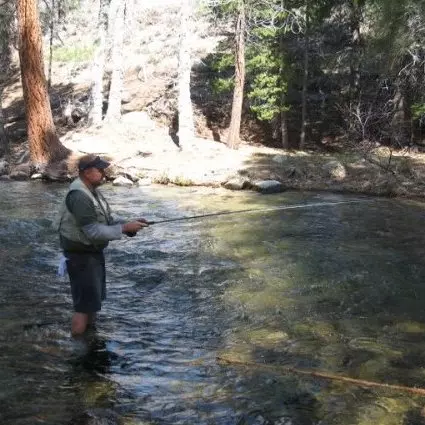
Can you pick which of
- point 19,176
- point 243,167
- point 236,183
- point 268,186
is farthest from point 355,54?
point 19,176

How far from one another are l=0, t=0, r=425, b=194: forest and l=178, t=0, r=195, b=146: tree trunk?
4 centimetres

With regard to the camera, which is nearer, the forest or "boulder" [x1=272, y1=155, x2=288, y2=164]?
the forest

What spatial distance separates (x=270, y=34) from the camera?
20.6 m

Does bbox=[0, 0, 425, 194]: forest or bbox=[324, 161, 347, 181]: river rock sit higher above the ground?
bbox=[0, 0, 425, 194]: forest

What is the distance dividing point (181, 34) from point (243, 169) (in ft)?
20.3

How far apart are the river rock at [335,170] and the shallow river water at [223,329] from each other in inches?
200

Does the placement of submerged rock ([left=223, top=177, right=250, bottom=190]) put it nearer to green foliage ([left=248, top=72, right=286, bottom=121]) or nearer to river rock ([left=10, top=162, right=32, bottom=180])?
river rock ([left=10, top=162, right=32, bottom=180])

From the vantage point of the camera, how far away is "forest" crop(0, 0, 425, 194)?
17.0 m

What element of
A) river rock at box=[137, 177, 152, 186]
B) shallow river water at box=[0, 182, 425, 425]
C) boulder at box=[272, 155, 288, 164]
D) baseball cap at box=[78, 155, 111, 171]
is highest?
baseball cap at box=[78, 155, 111, 171]

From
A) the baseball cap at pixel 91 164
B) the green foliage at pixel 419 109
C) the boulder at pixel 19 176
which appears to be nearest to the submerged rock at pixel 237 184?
the boulder at pixel 19 176

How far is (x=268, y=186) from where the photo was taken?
15.1 metres

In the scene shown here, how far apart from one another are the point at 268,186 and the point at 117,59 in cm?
986

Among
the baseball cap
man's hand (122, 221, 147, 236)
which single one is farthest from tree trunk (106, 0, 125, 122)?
man's hand (122, 221, 147, 236)

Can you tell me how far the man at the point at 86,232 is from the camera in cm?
505
